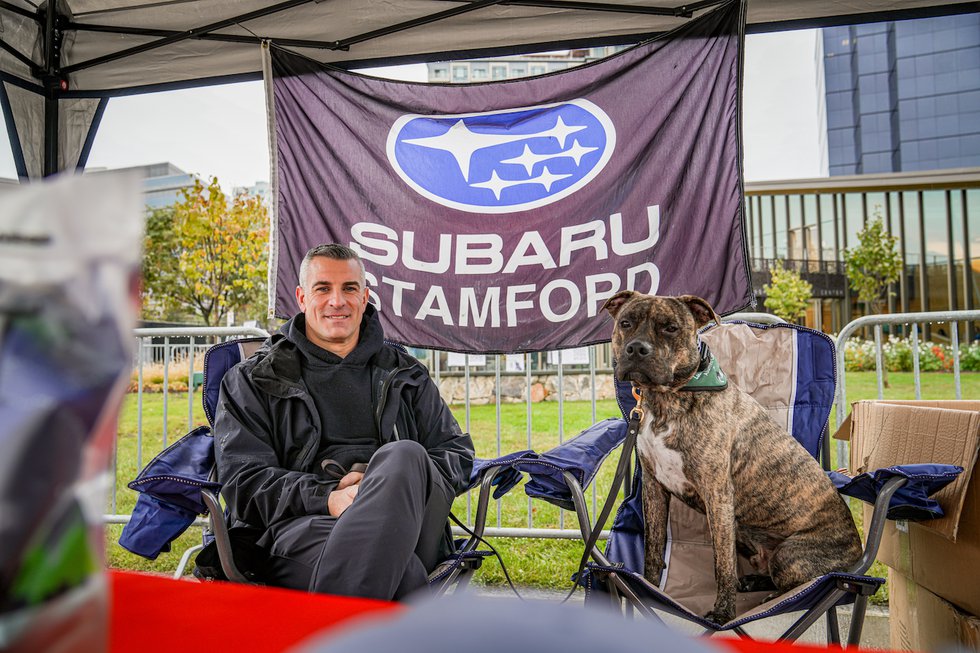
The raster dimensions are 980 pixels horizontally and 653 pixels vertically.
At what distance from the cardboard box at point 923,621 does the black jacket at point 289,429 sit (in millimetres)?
1637

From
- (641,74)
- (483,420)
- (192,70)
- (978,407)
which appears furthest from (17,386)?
(483,420)

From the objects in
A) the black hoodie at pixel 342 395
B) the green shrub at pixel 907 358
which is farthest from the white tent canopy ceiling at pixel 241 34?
the green shrub at pixel 907 358

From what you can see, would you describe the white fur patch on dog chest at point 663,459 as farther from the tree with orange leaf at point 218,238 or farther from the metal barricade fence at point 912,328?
the tree with orange leaf at point 218,238

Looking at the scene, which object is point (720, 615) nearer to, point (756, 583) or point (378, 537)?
point (756, 583)

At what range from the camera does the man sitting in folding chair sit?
1.79 metres

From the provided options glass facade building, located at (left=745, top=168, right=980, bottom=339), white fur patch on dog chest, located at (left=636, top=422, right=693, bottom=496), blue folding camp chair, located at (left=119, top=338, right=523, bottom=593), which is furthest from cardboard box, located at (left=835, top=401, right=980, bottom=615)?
glass facade building, located at (left=745, top=168, right=980, bottom=339)

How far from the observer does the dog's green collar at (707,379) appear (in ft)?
7.61

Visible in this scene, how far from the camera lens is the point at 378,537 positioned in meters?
1.75

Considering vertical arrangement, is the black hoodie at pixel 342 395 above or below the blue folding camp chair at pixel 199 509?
above

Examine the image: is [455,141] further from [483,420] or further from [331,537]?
[483,420]

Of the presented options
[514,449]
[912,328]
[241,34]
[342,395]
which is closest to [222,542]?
[342,395]

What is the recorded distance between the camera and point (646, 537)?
2.46m

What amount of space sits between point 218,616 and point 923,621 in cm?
250

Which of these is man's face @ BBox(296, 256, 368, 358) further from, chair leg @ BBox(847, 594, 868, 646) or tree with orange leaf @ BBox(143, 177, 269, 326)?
tree with orange leaf @ BBox(143, 177, 269, 326)
